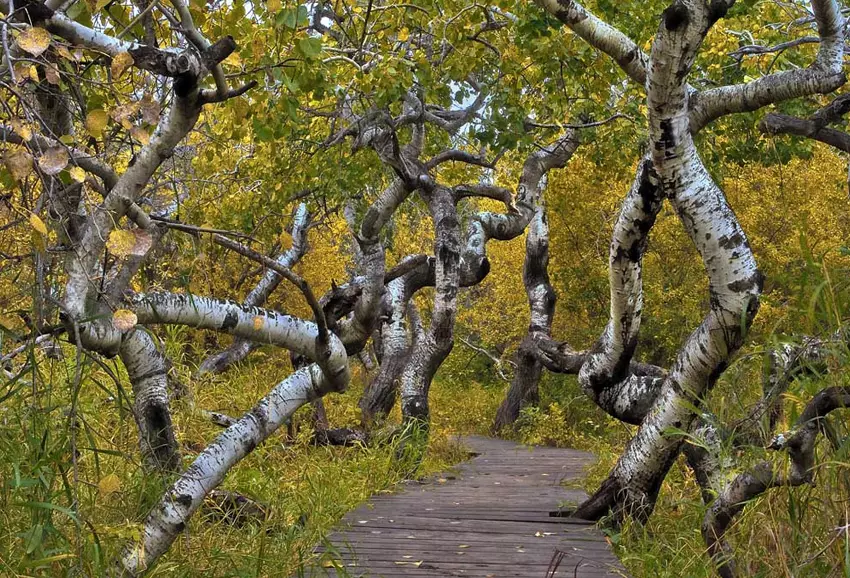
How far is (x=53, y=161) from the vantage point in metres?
2.15

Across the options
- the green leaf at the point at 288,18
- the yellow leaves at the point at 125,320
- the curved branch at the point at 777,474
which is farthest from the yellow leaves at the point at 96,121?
the curved branch at the point at 777,474

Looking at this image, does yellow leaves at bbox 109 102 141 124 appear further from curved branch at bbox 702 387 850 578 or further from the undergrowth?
curved branch at bbox 702 387 850 578

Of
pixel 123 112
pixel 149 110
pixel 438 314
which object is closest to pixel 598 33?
pixel 149 110

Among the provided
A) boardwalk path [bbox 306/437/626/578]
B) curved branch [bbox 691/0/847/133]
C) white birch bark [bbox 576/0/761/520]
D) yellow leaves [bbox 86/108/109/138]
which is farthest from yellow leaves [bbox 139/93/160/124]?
curved branch [bbox 691/0/847/133]

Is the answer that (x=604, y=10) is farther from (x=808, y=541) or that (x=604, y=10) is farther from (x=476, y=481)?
(x=808, y=541)

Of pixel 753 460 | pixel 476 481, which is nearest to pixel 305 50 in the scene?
pixel 753 460

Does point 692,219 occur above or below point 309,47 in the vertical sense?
below

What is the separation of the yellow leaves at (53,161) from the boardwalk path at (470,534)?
2.56m

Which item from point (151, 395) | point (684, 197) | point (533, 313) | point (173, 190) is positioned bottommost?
point (151, 395)

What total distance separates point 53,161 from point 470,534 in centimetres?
459

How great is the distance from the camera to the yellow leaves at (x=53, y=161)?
2.13m

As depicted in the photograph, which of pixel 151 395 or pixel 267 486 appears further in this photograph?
pixel 267 486

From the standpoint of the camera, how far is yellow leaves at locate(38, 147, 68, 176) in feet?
6.98

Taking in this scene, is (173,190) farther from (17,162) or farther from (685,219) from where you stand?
(17,162)
